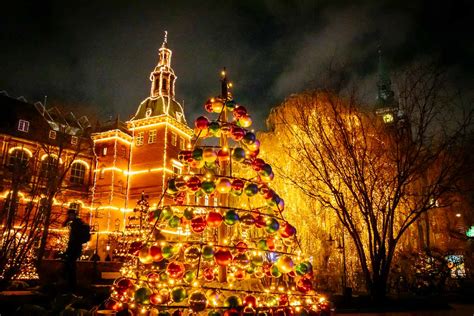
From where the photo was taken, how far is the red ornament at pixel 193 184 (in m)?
4.89

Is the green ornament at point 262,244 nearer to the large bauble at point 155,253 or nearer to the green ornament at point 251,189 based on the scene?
the green ornament at point 251,189

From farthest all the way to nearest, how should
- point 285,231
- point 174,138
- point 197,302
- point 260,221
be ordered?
point 174,138, point 285,231, point 260,221, point 197,302

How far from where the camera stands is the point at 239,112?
564cm

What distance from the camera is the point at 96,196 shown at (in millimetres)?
31969

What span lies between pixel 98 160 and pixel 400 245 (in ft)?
93.2

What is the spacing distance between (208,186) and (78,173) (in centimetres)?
3166

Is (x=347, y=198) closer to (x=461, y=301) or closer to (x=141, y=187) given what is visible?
(x=461, y=301)

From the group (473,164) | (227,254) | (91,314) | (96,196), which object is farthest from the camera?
Result: (96,196)

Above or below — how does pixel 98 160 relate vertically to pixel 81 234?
above

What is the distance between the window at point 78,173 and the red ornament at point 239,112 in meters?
30.5

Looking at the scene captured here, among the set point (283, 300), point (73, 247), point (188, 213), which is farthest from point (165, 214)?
point (73, 247)

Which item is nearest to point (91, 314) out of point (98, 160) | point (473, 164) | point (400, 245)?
point (473, 164)

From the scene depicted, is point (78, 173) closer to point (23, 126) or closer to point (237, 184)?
point (23, 126)

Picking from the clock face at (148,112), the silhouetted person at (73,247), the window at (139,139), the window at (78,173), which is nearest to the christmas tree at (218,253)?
the silhouetted person at (73,247)
